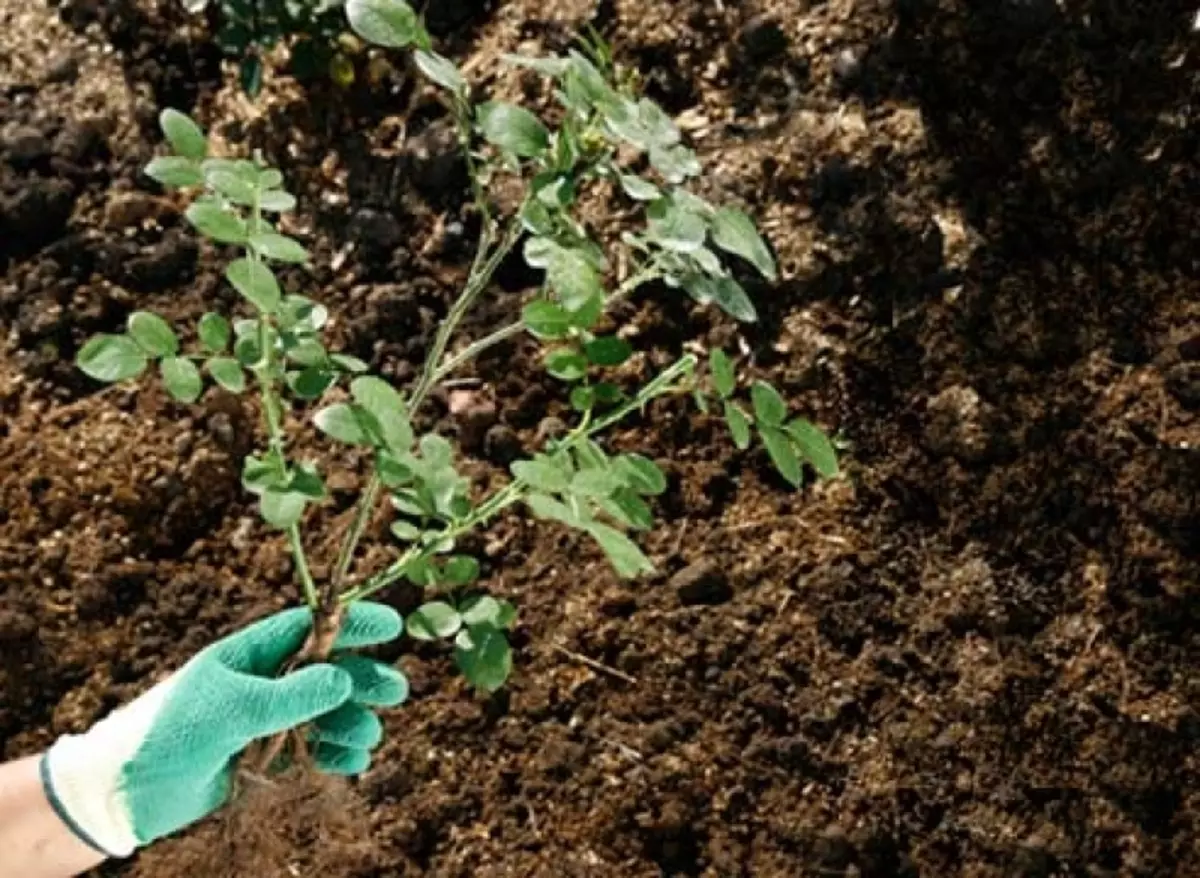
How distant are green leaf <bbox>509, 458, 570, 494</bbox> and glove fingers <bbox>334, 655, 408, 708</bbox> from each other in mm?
367

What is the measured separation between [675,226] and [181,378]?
0.44 m

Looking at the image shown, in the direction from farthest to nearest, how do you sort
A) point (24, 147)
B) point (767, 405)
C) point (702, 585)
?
point (24, 147) → point (702, 585) → point (767, 405)

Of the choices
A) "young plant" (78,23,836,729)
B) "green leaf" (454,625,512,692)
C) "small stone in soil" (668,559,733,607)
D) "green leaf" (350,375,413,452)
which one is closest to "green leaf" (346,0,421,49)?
"young plant" (78,23,836,729)

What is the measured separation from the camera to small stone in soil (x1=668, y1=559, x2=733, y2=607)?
1.98m

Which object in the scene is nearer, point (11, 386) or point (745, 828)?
point (745, 828)

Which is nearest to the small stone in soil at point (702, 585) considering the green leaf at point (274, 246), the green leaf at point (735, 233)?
the green leaf at point (735, 233)

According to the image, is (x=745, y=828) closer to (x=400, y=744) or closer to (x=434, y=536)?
(x=400, y=744)

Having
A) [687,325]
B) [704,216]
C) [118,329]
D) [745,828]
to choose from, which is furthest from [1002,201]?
[118,329]

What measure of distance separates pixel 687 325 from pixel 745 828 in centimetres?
59

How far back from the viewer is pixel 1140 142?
1958mm

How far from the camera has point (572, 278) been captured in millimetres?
1387

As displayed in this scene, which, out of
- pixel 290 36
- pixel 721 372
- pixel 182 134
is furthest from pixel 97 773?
pixel 290 36

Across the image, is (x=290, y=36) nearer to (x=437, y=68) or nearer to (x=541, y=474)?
(x=437, y=68)

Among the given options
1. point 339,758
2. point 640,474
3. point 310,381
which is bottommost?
point 339,758
